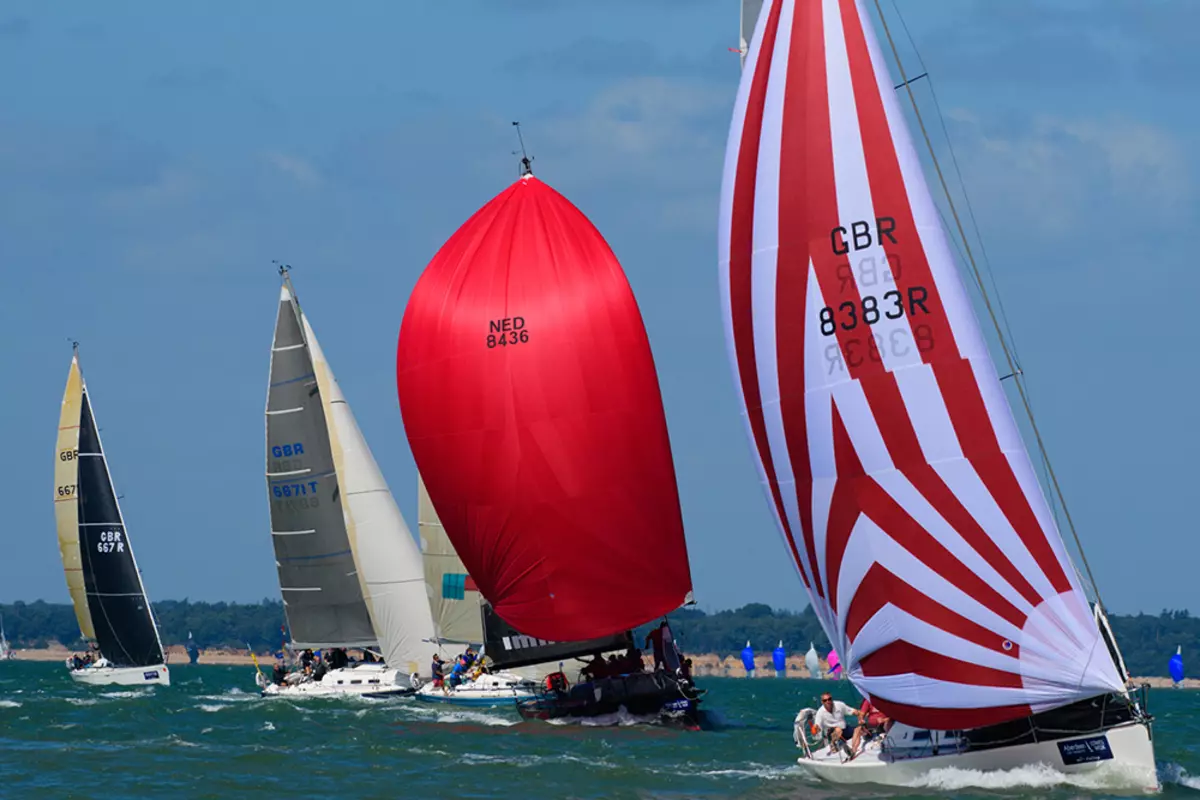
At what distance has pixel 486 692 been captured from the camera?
40.1m

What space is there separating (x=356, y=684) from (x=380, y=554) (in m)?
3.11

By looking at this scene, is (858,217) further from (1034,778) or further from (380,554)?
(380,554)

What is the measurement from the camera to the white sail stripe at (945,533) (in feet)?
66.6

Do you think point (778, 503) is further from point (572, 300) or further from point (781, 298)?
point (572, 300)

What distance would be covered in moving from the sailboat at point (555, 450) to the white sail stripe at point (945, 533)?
37.5ft

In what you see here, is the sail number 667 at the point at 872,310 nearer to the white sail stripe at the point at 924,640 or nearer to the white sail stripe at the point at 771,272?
the white sail stripe at the point at 771,272

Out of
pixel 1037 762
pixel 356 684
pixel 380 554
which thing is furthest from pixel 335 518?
pixel 1037 762

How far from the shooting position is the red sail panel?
3181 centimetres

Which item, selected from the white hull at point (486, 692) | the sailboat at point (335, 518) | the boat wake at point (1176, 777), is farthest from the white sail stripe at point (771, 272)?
the sailboat at point (335, 518)

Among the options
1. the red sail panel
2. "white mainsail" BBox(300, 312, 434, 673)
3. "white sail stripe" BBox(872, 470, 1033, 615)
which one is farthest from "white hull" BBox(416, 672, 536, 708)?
"white sail stripe" BBox(872, 470, 1033, 615)

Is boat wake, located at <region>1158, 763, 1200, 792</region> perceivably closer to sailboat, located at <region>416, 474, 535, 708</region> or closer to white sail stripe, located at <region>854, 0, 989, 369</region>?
white sail stripe, located at <region>854, 0, 989, 369</region>

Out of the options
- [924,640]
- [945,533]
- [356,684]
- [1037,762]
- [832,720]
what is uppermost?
[356,684]

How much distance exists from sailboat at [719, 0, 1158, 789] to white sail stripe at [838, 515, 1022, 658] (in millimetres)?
22

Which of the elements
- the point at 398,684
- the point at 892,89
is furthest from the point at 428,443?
the point at 892,89
